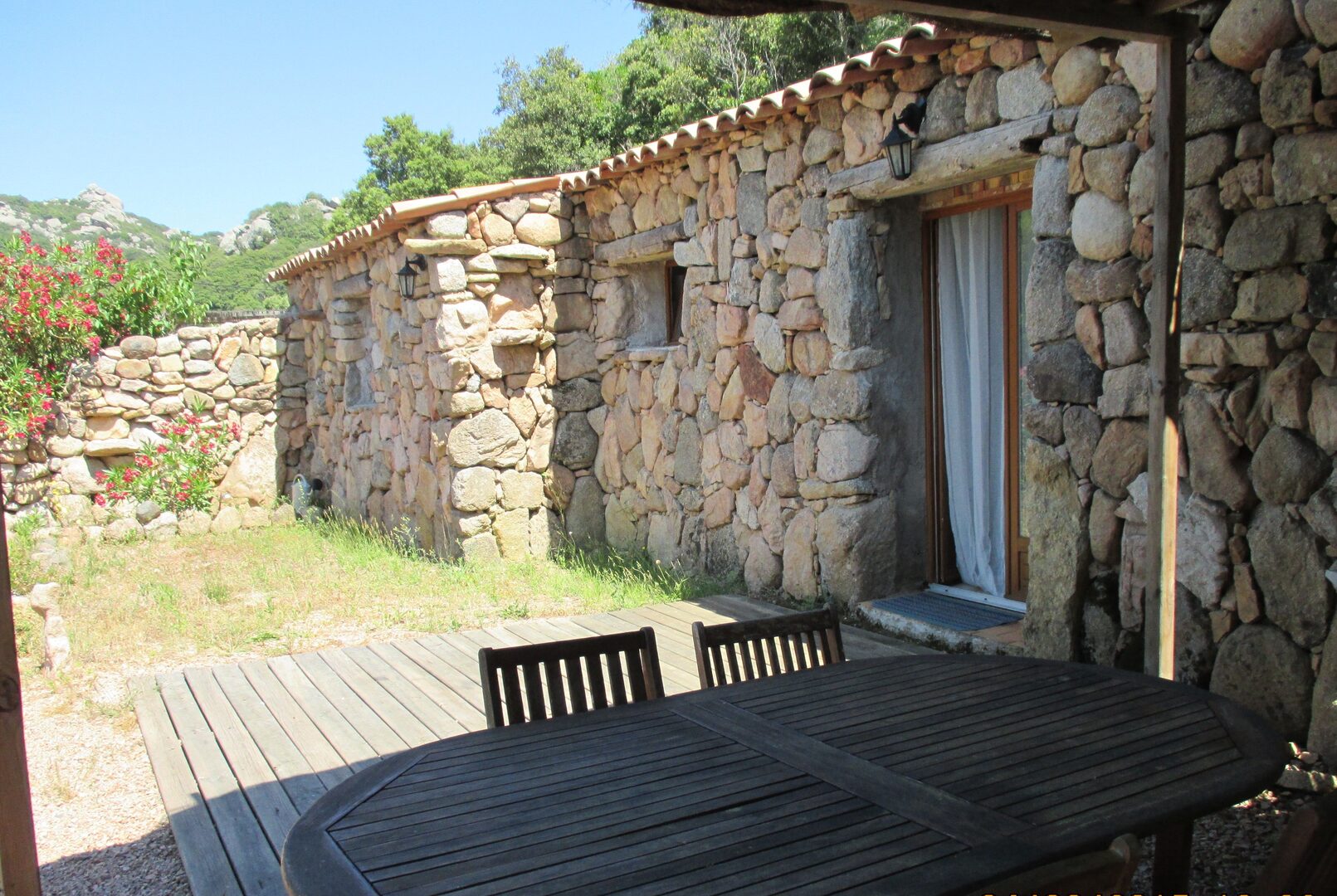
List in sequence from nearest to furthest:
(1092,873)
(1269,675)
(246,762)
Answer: (1092,873) < (1269,675) < (246,762)

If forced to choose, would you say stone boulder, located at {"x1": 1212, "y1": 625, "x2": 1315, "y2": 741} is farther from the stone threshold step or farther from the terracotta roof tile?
the terracotta roof tile

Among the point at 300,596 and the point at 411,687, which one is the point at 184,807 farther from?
the point at 300,596

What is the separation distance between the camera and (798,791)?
1793 mm

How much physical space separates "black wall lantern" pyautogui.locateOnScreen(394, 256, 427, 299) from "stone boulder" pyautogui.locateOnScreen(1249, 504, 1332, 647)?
5.35 metres

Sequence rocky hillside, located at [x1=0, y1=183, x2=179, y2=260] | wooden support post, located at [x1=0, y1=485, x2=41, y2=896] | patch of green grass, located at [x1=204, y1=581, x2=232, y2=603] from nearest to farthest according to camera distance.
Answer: wooden support post, located at [x1=0, y1=485, x2=41, y2=896] → patch of green grass, located at [x1=204, y1=581, x2=232, y2=603] → rocky hillside, located at [x1=0, y1=183, x2=179, y2=260]

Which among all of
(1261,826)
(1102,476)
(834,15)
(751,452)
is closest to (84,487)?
(751,452)

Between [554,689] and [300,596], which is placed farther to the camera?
[300,596]

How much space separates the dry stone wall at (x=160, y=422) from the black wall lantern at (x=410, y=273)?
3237 mm

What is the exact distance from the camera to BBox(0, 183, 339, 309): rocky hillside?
896 inches

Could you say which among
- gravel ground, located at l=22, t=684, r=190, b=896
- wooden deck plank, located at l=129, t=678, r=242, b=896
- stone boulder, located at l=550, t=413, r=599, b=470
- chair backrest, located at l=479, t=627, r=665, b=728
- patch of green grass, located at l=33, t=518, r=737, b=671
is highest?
stone boulder, located at l=550, t=413, r=599, b=470

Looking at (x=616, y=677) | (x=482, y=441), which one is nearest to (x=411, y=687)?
(x=616, y=677)

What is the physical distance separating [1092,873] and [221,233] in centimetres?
4199

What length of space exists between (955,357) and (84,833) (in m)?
3.98

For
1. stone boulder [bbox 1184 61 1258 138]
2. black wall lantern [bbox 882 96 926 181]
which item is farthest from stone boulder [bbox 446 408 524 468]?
stone boulder [bbox 1184 61 1258 138]
